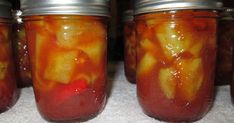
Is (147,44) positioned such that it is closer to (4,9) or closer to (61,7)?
(61,7)

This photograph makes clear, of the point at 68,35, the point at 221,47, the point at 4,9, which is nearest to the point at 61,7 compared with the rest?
the point at 68,35

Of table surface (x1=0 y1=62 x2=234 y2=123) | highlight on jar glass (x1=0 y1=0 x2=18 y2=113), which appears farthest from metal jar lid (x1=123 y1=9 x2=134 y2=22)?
highlight on jar glass (x1=0 y1=0 x2=18 y2=113)

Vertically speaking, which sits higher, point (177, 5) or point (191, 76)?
point (177, 5)

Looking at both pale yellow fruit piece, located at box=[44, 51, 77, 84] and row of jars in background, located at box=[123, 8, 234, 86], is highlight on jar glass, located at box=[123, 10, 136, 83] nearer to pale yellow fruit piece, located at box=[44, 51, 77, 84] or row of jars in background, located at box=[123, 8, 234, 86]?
row of jars in background, located at box=[123, 8, 234, 86]

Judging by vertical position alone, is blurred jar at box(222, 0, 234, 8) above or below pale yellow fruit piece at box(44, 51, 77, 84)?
above

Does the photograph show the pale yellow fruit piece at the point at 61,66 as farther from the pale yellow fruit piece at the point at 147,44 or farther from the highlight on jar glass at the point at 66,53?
the pale yellow fruit piece at the point at 147,44

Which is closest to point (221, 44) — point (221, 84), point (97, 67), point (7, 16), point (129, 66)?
point (221, 84)

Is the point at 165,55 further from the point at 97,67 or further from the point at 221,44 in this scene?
the point at 221,44
